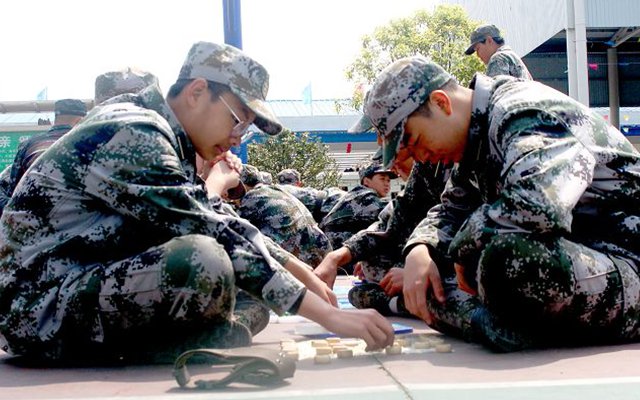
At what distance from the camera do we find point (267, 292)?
267 cm

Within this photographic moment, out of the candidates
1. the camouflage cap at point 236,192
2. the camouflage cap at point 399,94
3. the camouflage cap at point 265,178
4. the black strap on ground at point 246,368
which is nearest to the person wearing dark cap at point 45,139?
the camouflage cap at point 236,192

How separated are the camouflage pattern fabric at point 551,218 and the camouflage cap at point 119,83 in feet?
8.37

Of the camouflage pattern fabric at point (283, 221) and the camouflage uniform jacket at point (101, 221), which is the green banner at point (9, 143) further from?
the camouflage uniform jacket at point (101, 221)

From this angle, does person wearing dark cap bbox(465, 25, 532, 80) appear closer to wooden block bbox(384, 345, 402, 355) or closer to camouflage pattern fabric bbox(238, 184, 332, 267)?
camouflage pattern fabric bbox(238, 184, 332, 267)

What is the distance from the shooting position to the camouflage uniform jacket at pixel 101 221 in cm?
269

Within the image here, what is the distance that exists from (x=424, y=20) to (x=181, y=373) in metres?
25.9

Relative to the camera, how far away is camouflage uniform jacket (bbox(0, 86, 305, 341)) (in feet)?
8.82

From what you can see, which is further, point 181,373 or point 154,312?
point 154,312

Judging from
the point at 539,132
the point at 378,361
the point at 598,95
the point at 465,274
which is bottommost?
the point at 598,95

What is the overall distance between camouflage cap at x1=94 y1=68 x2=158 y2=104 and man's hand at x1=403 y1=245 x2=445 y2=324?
8.12 ft

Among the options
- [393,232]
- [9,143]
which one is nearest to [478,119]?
[393,232]

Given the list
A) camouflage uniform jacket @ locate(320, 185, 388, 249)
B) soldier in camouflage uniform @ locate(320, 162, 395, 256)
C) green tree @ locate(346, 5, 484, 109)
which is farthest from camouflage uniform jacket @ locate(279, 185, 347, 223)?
green tree @ locate(346, 5, 484, 109)

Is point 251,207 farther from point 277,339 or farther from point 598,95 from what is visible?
point 598,95

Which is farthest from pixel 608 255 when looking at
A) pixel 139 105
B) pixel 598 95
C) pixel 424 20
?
pixel 598 95
